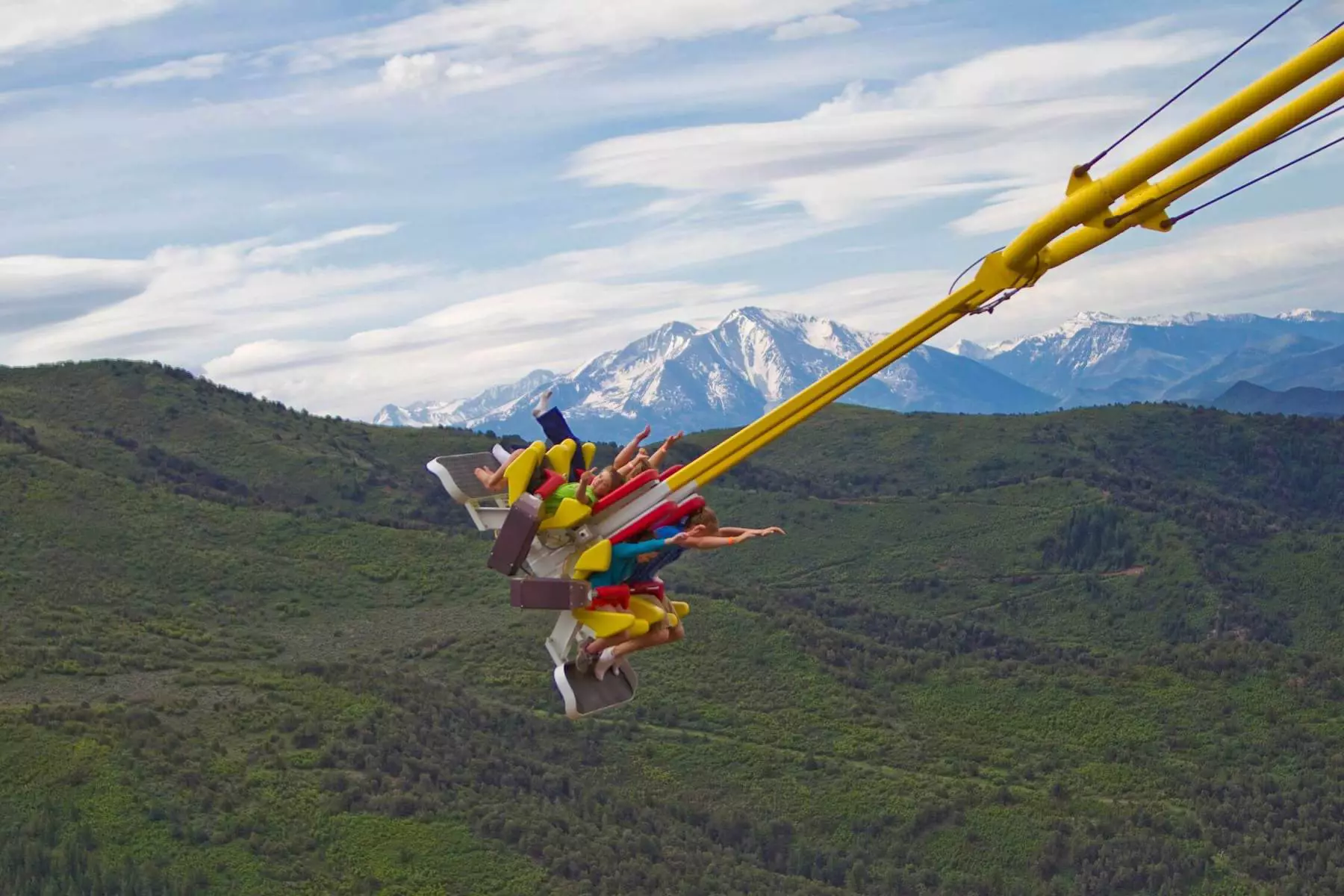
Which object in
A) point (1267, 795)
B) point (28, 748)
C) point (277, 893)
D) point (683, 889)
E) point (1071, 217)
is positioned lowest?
point (1267, 795)

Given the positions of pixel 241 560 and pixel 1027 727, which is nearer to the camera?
pixel 1027 727

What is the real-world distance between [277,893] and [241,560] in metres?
54.8

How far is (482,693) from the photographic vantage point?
3688 inches

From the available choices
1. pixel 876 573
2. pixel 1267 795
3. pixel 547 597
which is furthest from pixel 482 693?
pixel 547 597

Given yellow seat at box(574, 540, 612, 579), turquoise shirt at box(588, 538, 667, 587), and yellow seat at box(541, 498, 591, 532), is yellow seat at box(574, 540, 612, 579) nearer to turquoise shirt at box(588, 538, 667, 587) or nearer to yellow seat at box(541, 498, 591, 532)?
turquoise shirt at box(588, 538, 667, 587)

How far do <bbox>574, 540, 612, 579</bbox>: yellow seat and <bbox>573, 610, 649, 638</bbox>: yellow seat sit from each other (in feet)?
1.60

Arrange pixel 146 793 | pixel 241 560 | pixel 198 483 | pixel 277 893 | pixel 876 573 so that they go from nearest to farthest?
1. pixel 277 893
2. pixel 146 793
3. pixel 241 560
4. pixel 198 483
5. pixel 876 573

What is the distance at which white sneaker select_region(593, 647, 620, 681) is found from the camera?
2003 centimetres

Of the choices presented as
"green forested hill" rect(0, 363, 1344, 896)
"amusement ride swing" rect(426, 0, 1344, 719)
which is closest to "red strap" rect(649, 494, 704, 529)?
"amusement ride swing" rect(426, 0, 1344, 719)

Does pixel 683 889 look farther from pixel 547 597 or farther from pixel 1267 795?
pixel 547 597

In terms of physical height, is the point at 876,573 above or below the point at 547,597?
below

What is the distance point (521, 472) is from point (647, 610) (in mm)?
2219

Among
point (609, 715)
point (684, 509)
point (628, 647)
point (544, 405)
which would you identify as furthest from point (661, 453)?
point (609, 715)

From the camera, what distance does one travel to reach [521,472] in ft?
65.6
